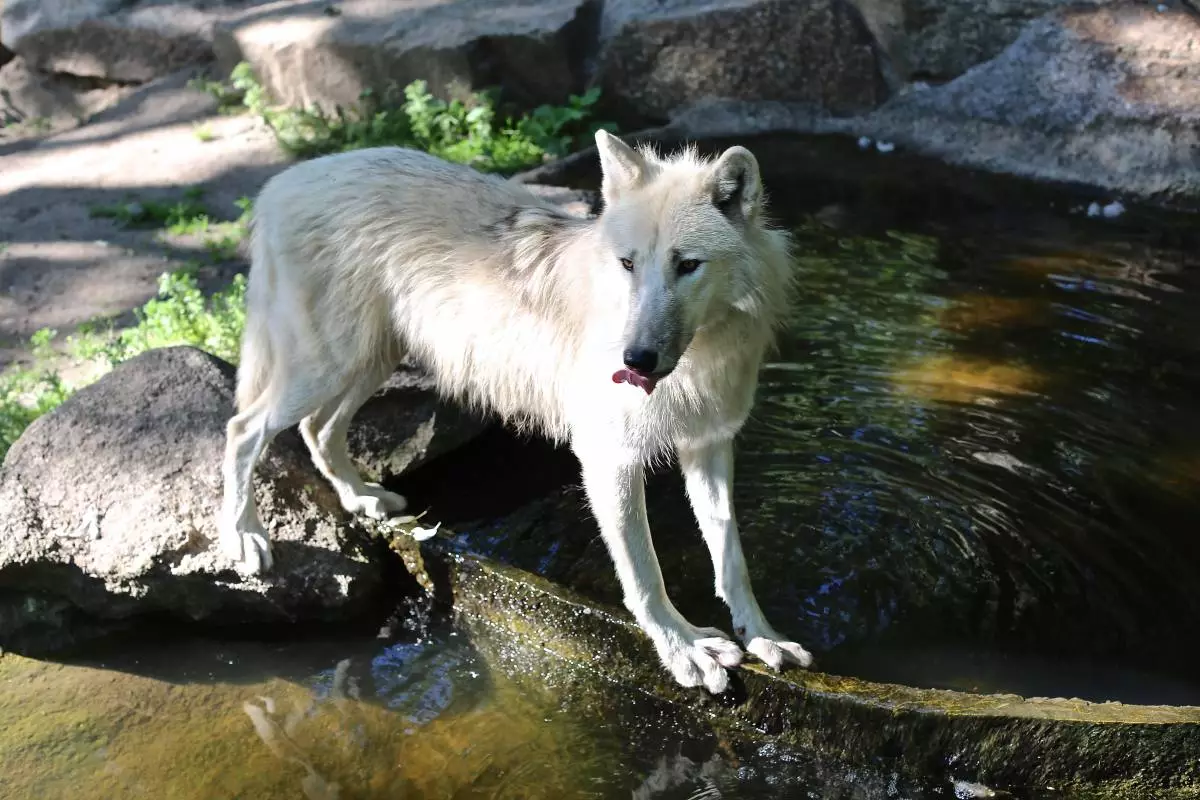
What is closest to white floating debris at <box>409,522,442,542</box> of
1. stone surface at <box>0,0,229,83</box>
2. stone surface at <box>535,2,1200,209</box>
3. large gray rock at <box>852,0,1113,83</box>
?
stone surface at <box>535,2,1200,209</box>

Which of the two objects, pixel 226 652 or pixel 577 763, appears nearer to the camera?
pixel 577 763

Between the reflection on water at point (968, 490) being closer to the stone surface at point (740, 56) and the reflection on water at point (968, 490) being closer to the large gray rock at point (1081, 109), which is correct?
the large gray rock at point (1081, 109)

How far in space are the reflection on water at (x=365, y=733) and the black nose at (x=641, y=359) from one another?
52.6 inches

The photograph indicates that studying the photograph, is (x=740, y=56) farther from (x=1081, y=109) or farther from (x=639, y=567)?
(x=639, y=567)

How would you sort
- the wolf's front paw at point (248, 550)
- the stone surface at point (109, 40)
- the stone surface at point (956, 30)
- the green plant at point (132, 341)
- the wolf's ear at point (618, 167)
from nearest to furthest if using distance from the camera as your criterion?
1. the wolf's ear at point (618, 167)
2. the wolf's front paw at point (248, 550)
3. the green plant at point (132, 341)
4. the stone surface at point (956, 30)
5. the stone surface at point (109, 40)

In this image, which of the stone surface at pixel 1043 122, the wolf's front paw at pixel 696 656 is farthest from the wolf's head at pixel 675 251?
the stone surface at pixel 1043 122

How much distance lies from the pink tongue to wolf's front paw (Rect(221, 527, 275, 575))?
1676 millimetres

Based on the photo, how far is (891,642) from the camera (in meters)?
3.97

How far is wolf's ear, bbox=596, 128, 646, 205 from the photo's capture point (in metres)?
3.44

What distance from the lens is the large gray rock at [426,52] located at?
921 centimetres

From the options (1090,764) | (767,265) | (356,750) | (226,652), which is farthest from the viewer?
(226,652)

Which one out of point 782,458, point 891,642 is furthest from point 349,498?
point 891,642

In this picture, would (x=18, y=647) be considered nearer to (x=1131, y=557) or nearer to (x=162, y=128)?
(x=1131, y=557)

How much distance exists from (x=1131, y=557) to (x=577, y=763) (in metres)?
2.38
